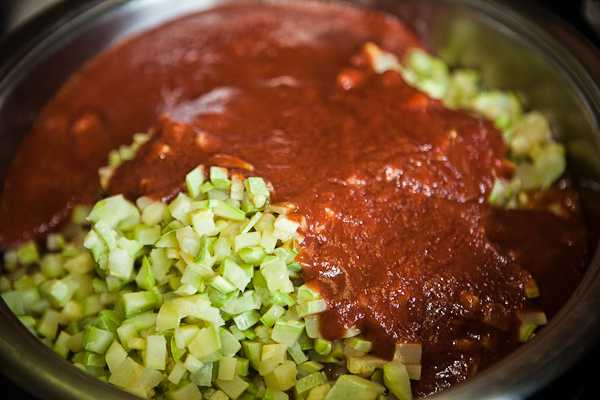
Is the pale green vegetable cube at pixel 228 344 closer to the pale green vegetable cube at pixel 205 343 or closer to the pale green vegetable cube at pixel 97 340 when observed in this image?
the pale green vegetable cube at pixel 205 343

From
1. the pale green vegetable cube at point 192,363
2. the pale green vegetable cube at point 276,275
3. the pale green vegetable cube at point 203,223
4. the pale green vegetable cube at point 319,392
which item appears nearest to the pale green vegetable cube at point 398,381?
the pale green vegetable cube at point 319,392

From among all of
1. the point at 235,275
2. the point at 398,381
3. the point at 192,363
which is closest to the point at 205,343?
the point at 192,363

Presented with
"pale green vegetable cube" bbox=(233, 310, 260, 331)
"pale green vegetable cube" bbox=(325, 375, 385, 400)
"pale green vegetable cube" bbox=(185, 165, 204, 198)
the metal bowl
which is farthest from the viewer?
the metal bowl

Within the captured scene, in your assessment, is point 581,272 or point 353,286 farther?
point 581,272

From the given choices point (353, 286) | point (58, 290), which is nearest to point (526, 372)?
point (353, 286)

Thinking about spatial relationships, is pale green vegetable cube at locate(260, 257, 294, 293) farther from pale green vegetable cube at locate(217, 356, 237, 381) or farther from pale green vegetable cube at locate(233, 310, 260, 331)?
pale green vegetable cube at locate(217, 356, 237, 381)

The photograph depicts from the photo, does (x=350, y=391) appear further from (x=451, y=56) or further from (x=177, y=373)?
(x=451, y=56)

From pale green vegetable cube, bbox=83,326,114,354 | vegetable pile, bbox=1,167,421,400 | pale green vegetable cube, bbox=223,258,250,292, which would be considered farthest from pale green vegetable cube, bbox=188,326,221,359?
pale green vegetable cube, bbox=83,326,114,354

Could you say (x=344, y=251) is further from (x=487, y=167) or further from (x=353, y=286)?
(x=487, y=167)
